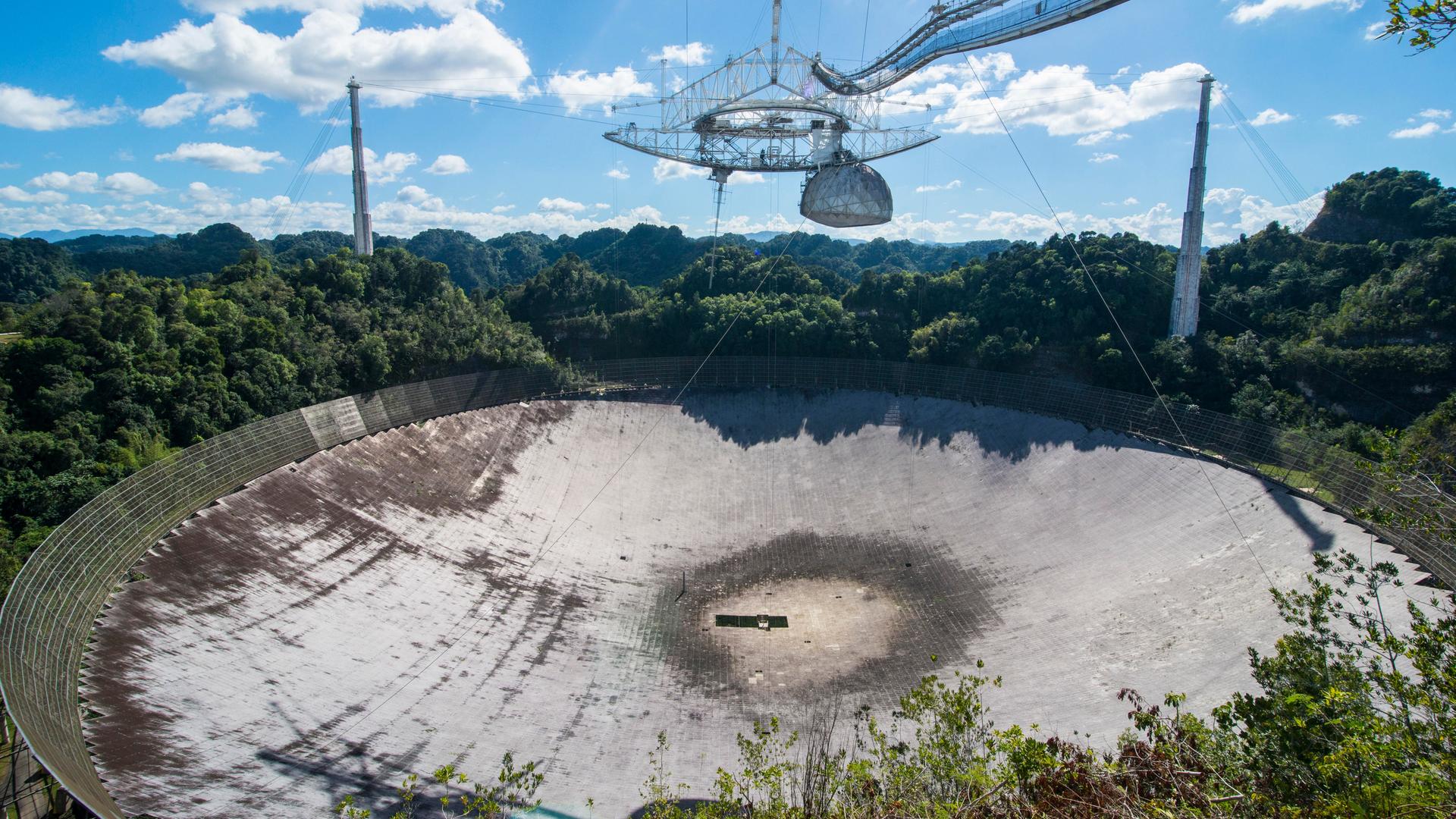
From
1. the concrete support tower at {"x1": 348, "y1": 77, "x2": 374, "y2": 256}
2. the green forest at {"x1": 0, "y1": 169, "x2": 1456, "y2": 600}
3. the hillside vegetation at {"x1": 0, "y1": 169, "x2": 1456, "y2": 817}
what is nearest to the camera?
the hillside vegetation at {"x1": 0, "y1": 169, "x2": 1456, "y2": 817}

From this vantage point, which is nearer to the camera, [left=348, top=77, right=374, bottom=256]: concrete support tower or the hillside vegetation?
the hillside vegetation

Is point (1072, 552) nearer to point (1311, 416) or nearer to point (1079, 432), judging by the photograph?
point (1079, 432)

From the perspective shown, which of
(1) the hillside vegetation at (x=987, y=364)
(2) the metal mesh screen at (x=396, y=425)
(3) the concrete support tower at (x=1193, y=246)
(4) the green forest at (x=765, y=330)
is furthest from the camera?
(3) the concrete support tower at (x=1193, y=246)

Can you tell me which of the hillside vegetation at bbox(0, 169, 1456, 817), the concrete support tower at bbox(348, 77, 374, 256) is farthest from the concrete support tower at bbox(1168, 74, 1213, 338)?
the concrete support tower at bbox(348, 77, 374, 256)

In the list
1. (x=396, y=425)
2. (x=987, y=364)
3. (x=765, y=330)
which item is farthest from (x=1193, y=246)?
(x=396, y=425)

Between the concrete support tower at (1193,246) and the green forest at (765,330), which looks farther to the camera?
the concrete support tower at (1193,246)

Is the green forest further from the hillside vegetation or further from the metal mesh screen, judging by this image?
the metal mesh screen

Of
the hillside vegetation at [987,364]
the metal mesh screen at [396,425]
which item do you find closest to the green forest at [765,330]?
the hillside vegetation at [987,364]

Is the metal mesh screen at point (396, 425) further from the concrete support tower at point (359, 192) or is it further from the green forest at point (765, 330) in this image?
the concrete support tower at point (359, 192)

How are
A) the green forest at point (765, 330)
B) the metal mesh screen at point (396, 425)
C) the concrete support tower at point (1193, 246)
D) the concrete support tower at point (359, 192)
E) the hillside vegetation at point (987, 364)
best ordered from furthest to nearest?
the concrete support tower at point (359, 192), the concrete support tower at point (1193, 246), the green forest at point (765, 330), the metal mesh screen at point (396, 425), the hillside vegetation at point (987, 364)
